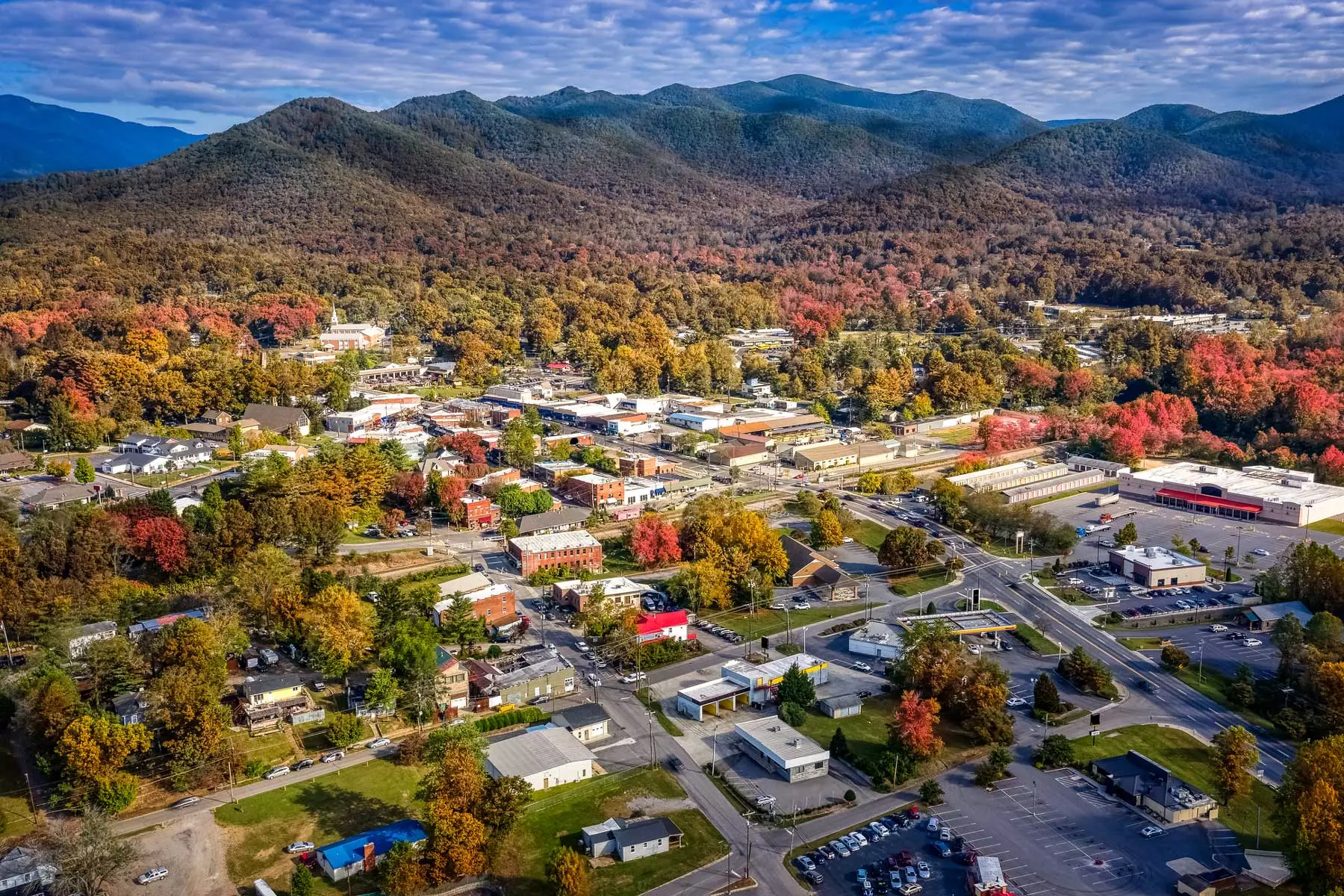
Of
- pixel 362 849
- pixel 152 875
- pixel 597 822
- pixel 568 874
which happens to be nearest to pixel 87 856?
pixel 152 875

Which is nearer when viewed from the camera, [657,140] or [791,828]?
[791,828]

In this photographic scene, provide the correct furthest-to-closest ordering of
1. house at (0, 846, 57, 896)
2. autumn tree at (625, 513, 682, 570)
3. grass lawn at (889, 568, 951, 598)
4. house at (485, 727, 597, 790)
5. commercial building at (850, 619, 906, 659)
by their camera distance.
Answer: autumn tree at (625, 513, 682, 570) → grass lawn at (889, 568, 951, 598) → commercial building at (850, 619, 906, 659) → house at (485, 727, 597, 790) → house at (0, 846, 57, 896)

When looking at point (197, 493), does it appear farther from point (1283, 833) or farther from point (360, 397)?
point (1283, 833)

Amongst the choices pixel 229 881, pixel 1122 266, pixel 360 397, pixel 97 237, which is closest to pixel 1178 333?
pixel 1122 266

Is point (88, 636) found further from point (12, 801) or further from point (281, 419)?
point (281, 419)

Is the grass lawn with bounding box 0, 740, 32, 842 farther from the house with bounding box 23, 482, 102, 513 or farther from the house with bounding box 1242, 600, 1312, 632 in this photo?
the house with bounding box 1242, 600, 1312, 632

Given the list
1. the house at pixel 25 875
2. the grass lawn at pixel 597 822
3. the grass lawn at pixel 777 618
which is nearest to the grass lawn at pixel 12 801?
the house at pixel 25 875

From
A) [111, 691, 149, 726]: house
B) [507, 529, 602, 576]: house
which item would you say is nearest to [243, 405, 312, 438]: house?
[507, 529, 602, 576]: house
